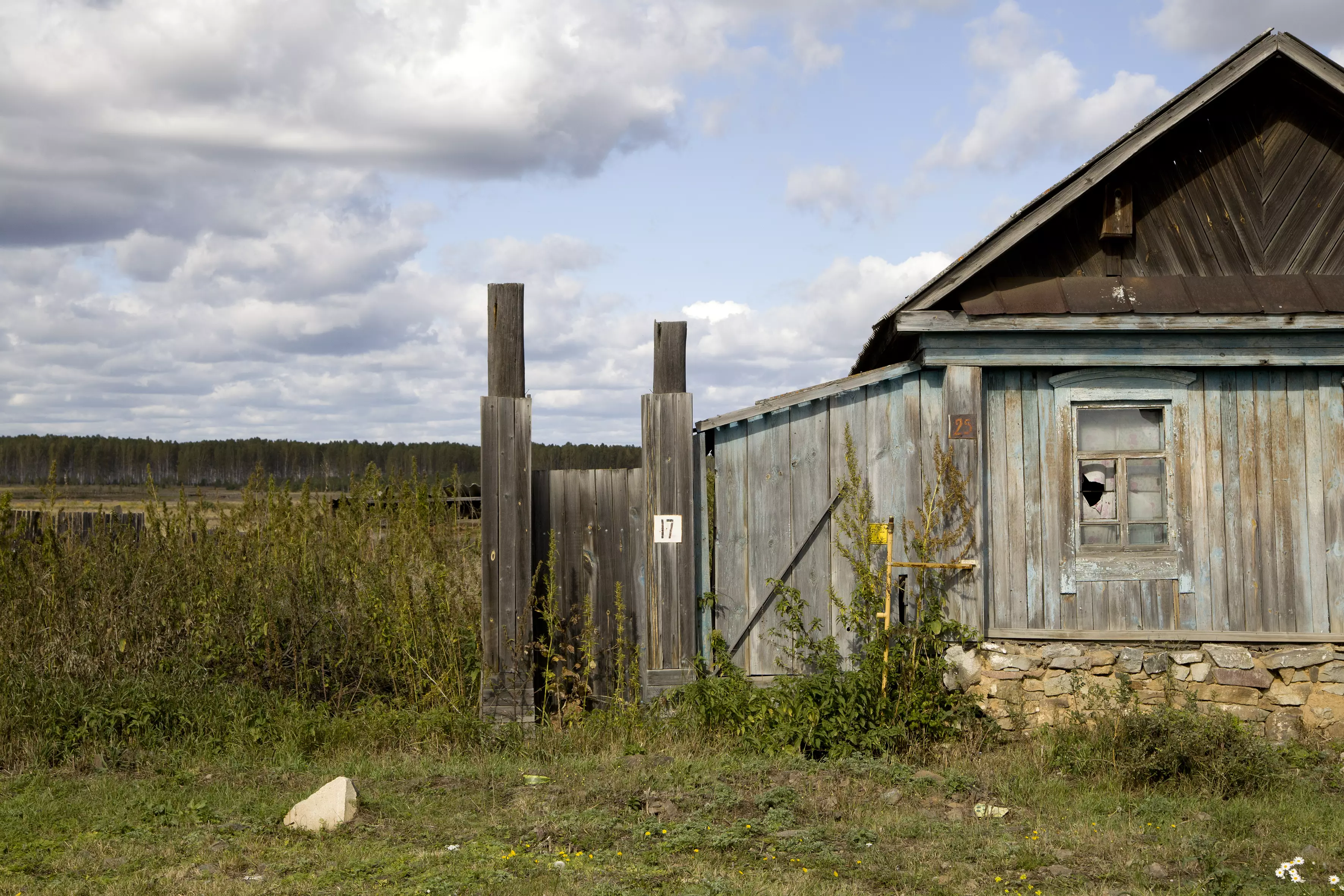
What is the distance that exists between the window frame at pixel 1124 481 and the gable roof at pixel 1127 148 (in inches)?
38.6

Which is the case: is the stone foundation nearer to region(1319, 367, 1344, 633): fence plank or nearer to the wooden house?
the wooden house

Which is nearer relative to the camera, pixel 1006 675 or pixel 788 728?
pixel 788 728

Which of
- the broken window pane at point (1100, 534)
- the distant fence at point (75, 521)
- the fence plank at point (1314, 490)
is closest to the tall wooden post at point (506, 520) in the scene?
the distant fence at point (75, 521)

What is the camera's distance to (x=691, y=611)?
879 cm

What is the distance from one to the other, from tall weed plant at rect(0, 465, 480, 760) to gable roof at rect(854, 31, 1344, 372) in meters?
4.59

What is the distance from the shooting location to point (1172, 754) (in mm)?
7324

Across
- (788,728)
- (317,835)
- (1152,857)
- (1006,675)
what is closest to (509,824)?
(317,835)

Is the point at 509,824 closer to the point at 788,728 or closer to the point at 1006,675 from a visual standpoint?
the point at 788,728

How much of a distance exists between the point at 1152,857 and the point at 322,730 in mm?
5750

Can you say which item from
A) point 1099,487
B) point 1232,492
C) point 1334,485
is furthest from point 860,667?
point 1334,485

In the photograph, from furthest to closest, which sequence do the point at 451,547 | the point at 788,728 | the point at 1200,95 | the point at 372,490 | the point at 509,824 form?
the point at 372,490 < the point at 451,547 < the point at 1200,95 < the point at 788,728 < the point at 509,824

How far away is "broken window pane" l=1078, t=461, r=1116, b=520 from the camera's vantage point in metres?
8.92

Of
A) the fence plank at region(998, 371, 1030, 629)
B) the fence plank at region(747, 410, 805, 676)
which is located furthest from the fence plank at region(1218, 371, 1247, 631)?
the fence plank at region(747, 410, 805, 676)

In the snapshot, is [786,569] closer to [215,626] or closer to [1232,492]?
[1232,492]
